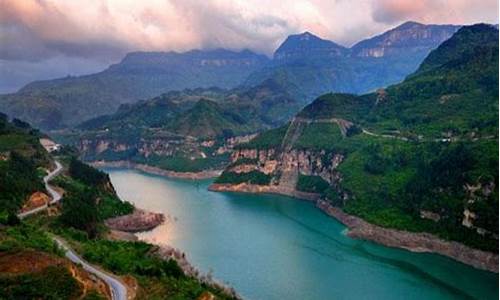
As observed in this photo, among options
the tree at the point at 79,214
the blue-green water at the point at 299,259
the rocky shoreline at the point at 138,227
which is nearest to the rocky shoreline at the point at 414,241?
the blue-green water at the point at 299,259

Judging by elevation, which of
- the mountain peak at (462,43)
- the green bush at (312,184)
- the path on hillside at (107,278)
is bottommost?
the path on hillside at (107,278)

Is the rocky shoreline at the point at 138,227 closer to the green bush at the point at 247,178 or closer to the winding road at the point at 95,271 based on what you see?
the winding road at the point at 95,271

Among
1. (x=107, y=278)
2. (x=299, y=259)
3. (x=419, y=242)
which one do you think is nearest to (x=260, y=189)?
(x=419, y=242)

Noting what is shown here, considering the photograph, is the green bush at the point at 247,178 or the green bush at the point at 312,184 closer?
the green bush at the point at 312,184

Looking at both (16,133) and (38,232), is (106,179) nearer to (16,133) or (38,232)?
(16,133)

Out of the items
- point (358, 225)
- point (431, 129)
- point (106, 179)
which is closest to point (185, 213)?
point (106, 179)

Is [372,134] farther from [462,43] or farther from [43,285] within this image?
[43,285]
